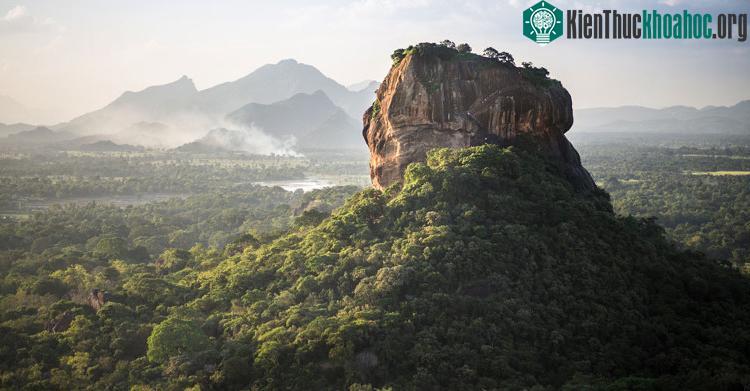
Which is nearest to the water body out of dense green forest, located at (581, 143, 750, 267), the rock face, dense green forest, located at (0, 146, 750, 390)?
dense green forest, located at (581, 143, 750, 267)

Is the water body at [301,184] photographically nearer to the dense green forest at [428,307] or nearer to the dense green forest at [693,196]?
the dense green forest at [693,196]

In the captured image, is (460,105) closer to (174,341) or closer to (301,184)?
(174,341)

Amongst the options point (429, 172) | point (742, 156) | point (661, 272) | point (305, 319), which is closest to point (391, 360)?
point (305, 319)

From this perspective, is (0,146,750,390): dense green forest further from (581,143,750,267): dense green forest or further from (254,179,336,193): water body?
(254,179,336,193): water body

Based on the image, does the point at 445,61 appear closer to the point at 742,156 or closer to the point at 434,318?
the point at 434,318

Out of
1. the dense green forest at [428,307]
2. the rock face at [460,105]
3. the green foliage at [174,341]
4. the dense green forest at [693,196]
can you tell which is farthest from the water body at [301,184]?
the green foliage at [174,341]

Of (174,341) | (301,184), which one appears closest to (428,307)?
(174,341)

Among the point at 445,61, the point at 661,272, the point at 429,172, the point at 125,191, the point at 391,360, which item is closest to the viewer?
the point at 391,360
